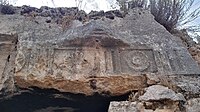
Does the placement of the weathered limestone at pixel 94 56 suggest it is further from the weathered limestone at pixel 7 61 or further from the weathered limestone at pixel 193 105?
the weathered limestone at pixel 193 105

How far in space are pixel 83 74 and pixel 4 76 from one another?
883mm

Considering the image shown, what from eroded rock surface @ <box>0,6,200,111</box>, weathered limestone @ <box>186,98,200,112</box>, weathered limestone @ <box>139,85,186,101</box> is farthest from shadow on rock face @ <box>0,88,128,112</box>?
weathered limestone @ <box>186,98,200,112</box>

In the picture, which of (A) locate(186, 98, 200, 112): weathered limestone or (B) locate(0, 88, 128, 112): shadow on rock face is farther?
(B) locate(0, 88, 128, 112): shadow on rock face

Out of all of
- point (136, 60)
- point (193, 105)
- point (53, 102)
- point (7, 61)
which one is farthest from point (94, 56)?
point (193, 105)

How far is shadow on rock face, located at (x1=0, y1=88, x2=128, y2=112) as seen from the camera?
11.3ft

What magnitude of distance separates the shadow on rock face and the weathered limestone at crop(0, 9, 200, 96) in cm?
10

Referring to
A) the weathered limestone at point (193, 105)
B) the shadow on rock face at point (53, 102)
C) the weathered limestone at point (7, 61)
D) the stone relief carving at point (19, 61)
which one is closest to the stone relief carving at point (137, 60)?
the shadow on rock face at point (53, 102)

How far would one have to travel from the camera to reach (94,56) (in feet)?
11.5

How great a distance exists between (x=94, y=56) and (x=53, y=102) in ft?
2.24

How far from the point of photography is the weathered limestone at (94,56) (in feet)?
11.0

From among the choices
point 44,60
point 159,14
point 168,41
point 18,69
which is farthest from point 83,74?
point 159,14

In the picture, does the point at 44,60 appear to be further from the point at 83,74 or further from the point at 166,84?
the point at 166,84

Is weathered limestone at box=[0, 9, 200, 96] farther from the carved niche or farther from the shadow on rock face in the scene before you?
the shadow on rock face

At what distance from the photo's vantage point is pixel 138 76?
3363 millimetres
